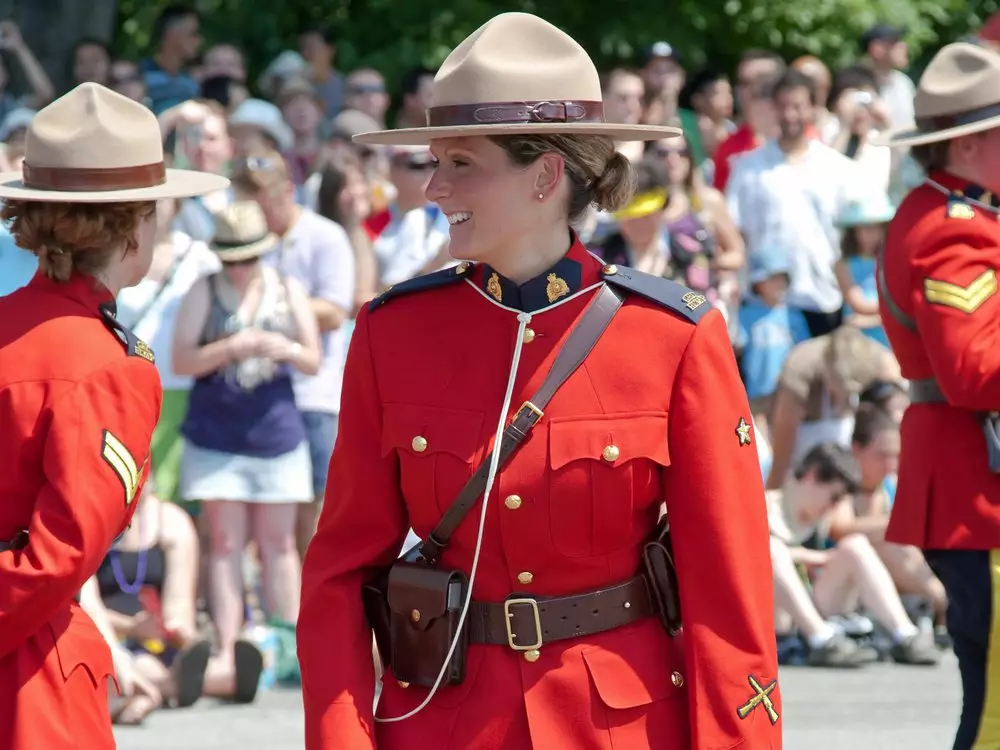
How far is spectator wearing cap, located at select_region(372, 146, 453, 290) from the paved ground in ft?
7.13

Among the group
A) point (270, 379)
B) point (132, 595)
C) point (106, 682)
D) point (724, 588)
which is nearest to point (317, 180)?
point (270, 379)

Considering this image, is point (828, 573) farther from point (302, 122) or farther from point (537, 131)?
point (537, 131)

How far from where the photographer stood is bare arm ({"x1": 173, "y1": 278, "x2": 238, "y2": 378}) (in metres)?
8.29

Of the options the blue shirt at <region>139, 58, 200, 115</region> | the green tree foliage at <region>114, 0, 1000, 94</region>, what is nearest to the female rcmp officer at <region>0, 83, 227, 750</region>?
the blue shirt at <region>139, 58, 200, 115</region>

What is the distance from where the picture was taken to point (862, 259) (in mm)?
10469

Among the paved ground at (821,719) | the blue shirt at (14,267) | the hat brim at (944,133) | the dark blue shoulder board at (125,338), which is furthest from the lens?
the blue shirt at (14,267)

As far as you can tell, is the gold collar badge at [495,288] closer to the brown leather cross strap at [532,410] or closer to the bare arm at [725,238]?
the brown leather cross strap at [532,410]

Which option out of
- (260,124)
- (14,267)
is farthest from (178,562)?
(260,124)

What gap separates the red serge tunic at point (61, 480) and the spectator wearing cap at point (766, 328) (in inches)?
247

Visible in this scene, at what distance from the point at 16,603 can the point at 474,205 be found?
3.88ft

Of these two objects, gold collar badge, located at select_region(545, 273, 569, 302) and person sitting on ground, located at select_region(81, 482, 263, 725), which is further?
person sitting on ground, located at select_region(81, 482, 263, 725)

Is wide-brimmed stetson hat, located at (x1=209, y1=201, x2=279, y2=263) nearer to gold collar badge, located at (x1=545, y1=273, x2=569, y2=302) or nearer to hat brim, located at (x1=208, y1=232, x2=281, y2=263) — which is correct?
hat brim, located at (x1=208, y1=232, x2=281, y2=263)

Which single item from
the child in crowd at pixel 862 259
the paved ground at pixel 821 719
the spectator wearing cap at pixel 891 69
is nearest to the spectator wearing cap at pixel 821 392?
the child in crowd at pixel 862 259

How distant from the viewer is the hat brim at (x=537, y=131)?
12.1 ft
